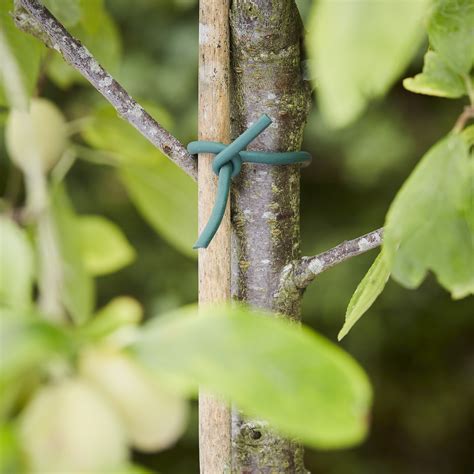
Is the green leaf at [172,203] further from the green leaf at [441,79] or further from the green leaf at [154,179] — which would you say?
the green leaf at [441,79]

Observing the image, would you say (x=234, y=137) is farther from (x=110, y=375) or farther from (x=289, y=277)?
(x=110, y=375)

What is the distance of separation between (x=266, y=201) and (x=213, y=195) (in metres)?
0.03

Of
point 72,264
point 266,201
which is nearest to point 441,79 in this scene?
Answer: point 266,201

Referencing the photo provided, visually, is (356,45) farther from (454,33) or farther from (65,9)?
(65,9)

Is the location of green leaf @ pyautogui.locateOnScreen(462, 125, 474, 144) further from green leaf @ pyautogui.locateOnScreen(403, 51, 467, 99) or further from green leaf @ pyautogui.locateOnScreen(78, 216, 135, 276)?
green leaf @ pyautogui.locateOnScreen(78, 216, 135, 276)

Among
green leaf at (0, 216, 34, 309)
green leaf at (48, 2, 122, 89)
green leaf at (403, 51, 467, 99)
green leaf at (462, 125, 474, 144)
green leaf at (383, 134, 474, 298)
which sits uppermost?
green leaf at (48, 2, 122, 89)

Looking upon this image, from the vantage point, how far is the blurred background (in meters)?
1.19

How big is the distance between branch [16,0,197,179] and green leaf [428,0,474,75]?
13 centimetres

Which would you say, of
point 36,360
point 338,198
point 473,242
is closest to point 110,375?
point 36,360

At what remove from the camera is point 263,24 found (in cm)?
31

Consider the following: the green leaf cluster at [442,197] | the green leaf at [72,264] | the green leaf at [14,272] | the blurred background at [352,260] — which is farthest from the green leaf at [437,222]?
the blurred background at [352,260]

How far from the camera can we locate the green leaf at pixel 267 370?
131 mm

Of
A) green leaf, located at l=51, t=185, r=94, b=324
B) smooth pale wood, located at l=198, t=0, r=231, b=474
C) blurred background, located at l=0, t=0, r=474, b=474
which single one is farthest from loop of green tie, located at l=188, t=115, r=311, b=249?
blurred background, located at l=0, t=0, r=474, b=474

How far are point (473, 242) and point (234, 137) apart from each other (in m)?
0.14
